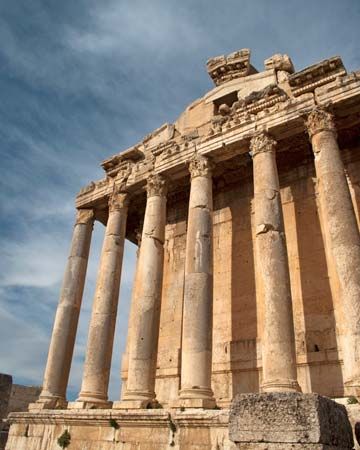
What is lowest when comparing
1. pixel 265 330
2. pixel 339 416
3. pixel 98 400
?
pixel 339 416

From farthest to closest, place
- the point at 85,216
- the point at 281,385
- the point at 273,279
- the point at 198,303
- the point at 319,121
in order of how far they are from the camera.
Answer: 1. the point at 85,216
2. the point at 319,121
3. the point at 198,303
4. the point at 273,279
5. the point at 281,385

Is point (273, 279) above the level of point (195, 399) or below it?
above

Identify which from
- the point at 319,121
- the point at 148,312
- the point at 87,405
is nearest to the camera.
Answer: the point at 319,121

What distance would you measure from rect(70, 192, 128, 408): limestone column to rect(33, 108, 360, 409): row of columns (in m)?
0.03

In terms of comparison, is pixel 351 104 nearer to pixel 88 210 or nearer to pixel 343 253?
pixel 343 253

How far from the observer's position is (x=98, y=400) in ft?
43.0

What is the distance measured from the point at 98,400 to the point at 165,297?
452 centimetres

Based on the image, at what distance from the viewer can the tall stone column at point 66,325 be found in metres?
14.3

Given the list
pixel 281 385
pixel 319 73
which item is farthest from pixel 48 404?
pixel 319 73

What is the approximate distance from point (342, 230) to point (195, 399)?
18.0 ft

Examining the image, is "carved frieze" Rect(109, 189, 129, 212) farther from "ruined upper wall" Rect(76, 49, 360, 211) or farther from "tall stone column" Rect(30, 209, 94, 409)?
"tall stone column" Rect(30, 209, 94, 409)

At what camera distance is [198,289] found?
12070mm

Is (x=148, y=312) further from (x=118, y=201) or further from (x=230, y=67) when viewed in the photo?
(x=230, y=67)

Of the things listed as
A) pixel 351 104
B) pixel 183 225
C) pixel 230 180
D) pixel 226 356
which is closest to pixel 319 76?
pixel 351 104
